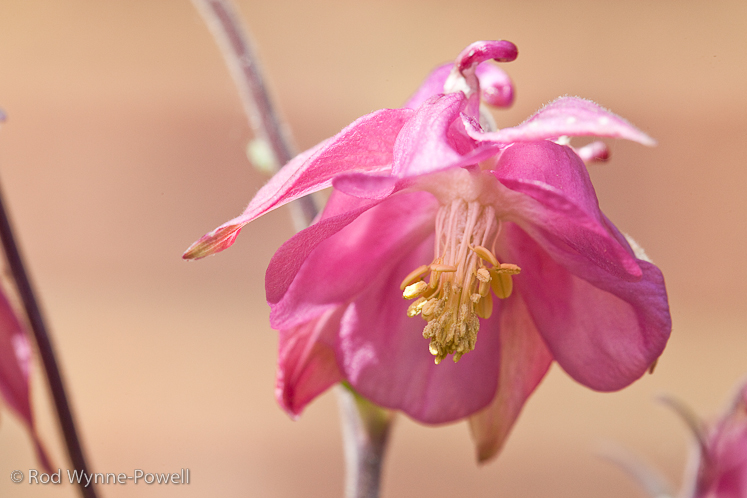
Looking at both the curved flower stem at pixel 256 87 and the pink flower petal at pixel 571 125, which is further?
the curved flower stem at pixel 256 87

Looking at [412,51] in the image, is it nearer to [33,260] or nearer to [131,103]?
[131,103]

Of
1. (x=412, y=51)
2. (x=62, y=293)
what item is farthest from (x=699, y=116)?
(x=62, y=293)

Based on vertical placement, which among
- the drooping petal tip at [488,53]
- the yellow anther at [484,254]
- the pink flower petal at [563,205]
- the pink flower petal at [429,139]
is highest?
the drooping petal tip at [488,53]

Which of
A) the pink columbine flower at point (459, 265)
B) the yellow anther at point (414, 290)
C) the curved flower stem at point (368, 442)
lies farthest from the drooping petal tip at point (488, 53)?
the curved flower stem at point (368, 442)

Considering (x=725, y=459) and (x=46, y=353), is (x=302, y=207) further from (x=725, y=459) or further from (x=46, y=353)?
(x=725, y=459)

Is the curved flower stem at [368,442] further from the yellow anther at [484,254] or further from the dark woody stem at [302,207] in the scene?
the yellow anther at [484,254]

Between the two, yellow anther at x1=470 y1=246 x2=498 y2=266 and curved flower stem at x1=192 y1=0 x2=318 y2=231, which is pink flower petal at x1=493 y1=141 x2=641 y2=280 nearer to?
yellow anther at x1=470 y1=246 x2=498 y2=266

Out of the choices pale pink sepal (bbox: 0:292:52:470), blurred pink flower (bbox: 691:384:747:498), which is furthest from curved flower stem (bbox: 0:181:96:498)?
blurred pink flower (bbox: 691:384:747:498)
